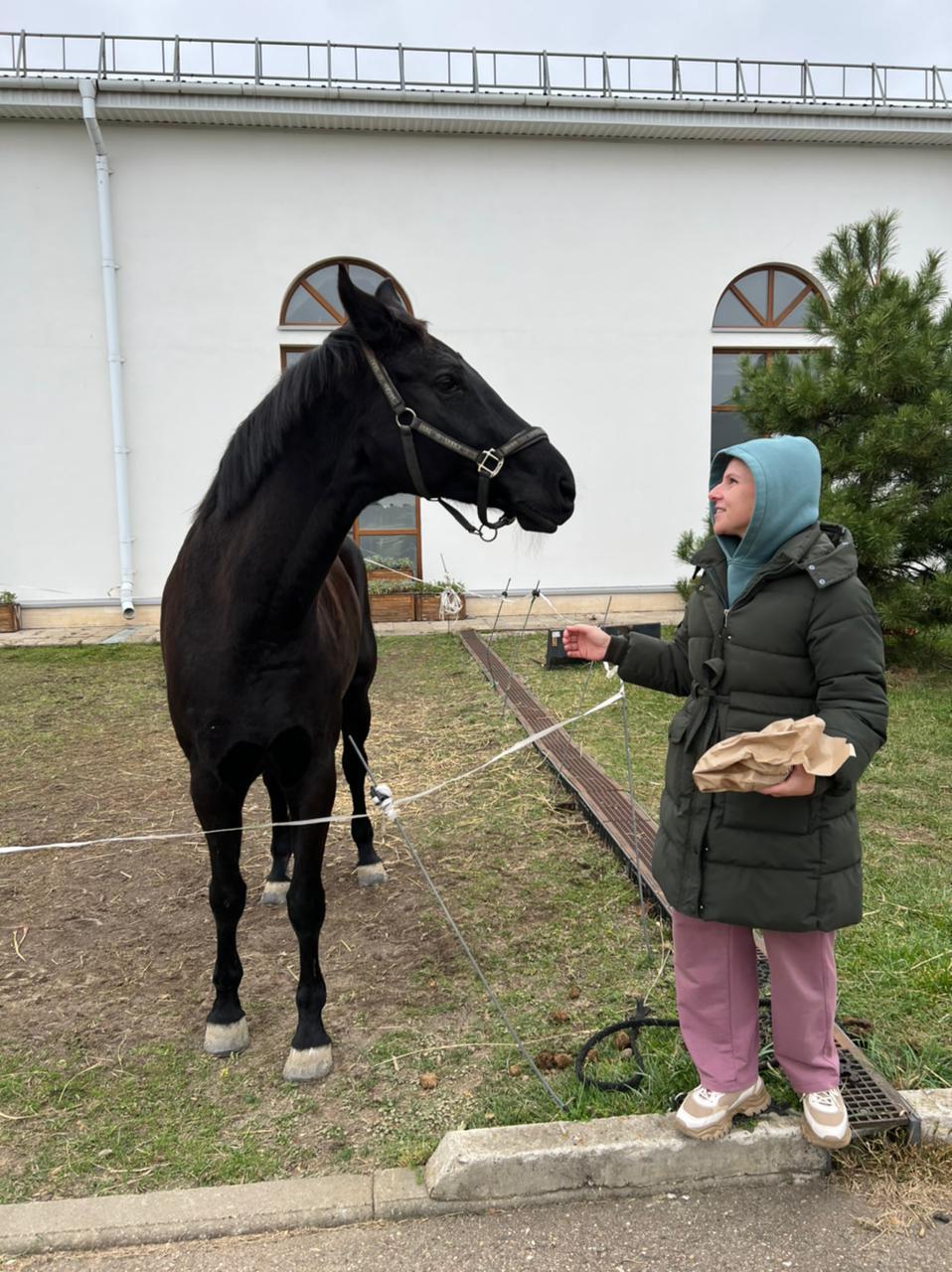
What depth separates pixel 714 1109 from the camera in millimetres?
2119

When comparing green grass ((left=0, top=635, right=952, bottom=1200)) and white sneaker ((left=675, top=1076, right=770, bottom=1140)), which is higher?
white sneaker ((left=675, top=1076, right=770, bottom=1140))

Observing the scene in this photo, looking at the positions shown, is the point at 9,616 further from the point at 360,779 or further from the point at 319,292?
the point at 360,779

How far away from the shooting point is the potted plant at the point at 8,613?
1080cm

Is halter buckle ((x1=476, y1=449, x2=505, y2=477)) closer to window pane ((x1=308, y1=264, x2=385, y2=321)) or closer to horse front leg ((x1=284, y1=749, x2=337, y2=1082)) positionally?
horse front leg ((x1=284, y1=749, x2=337, y2=1082))

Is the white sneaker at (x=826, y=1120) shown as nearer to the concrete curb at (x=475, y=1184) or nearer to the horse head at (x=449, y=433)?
the concrete curb at (x=475, y=1184)

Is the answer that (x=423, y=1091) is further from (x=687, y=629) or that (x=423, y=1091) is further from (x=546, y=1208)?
(x=687, y=629)

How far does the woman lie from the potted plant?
10.9m

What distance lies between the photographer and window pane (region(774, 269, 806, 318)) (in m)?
11.9

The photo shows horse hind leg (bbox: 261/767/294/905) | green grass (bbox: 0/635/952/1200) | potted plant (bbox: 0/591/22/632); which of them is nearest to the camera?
green grass (bbox: 0/635/952/1200)

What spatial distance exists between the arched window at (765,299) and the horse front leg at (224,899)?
11.3 meters

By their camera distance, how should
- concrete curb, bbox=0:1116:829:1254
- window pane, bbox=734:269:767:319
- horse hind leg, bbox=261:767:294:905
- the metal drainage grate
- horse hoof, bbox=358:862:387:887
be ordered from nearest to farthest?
1. concrete curb, bbox=0:1116:829:1254
2. the metal drainage grate
3. horse hind leg, bbox=261:767:294:905
4. horse hoof, bbox=358:862:387:887
5. window pane, bbox=734:269:767:319

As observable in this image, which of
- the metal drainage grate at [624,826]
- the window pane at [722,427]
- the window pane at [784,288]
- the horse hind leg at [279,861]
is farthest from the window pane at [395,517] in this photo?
the horse hind leg at [279,861]

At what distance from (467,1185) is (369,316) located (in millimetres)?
2298

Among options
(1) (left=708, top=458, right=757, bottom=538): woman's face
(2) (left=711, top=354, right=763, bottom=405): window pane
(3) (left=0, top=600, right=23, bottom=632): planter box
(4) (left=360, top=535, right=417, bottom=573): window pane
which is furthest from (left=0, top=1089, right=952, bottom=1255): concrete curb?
(2) (left=711, top=354, right=763, bottom=405): window pane
